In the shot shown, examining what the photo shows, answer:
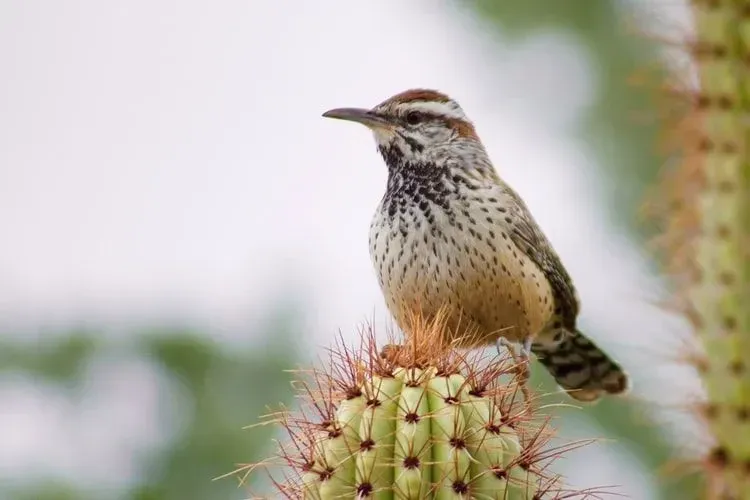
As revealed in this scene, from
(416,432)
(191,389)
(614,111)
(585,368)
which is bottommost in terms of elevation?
(191,389)

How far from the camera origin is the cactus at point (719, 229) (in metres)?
3.04

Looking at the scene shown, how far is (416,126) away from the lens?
4.25m

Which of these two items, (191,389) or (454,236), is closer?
(454,236)

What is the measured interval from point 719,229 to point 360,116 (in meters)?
1.41

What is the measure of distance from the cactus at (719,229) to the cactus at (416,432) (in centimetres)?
74

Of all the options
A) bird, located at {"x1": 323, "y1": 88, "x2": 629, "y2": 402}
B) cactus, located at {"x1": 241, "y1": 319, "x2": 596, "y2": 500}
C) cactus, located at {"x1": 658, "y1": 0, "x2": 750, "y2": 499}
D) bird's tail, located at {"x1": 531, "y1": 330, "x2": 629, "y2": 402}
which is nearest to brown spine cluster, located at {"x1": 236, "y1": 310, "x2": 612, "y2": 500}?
cactus, located at {"x1": 241, "y1": 319, "x2": 596, "y2": 500}

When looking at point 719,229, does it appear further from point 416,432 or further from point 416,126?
point 416,126

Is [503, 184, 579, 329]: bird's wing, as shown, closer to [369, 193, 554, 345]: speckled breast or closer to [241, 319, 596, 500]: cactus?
[369, 193, 554, 345]: speckled breast

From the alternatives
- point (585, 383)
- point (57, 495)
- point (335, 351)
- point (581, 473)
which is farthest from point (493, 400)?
point (57, 495)

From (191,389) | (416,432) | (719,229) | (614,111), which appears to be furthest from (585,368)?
(614,111)

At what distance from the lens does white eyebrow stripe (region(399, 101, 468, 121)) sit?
4270mm

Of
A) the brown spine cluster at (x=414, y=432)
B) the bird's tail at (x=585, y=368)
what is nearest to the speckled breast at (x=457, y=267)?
the bird's tail at (x=585, y=368)

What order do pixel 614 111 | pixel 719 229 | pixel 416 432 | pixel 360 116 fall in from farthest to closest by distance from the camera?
pixel 614 111 < pixel 360 116 < pixel 719 229 < pixel 416 432

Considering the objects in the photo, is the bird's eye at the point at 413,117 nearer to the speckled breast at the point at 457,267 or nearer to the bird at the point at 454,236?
the bird at the point at 454,236
